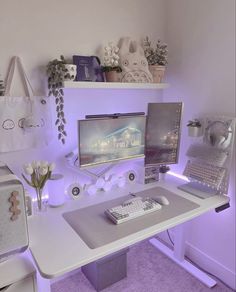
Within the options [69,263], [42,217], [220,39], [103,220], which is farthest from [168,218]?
[220,39]

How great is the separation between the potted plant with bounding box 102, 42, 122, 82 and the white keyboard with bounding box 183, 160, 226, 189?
2.64 ft

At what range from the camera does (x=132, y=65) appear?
163 centimetres

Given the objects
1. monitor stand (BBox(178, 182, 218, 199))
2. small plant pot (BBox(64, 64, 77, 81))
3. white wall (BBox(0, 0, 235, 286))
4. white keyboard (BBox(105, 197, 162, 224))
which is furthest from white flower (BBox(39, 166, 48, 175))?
monitor stand (BBox(178, 182, 218, 199))

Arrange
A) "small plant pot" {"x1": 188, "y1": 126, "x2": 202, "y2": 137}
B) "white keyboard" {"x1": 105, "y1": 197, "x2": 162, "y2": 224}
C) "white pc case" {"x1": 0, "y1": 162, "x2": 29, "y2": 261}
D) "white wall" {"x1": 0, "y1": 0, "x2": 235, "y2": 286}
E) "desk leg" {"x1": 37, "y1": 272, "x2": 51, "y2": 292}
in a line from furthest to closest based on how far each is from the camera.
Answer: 1. "small plant pot" {"x1": 188, "y1": 126, "x2": 202, "y2": 137}
2. "white wall" {"x1": 0, "y1": 0, "x2": 235, "y2": 286}
3. "white keyboard" {"x1": 105, "y1": 197, "x2": 162, "y2": 224}
4. "desk leg" {"x1": 37, "y1": 272, "x2": 51, "y2": 292}
5. "white pc case" {"x1": 0, "y1": 162, "x2": 29, "y2": 261}

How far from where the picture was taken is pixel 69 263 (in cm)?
97

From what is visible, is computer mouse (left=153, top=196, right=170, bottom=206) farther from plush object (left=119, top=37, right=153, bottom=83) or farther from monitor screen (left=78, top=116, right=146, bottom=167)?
plush object (left=119, top=37, right=153, bottom=83)

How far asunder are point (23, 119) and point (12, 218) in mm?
628

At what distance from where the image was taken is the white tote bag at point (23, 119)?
4.42 ft

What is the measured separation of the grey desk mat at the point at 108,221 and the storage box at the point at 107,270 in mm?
487

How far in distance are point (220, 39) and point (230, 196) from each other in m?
1.04

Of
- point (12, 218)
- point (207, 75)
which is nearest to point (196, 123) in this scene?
point (207, 75)

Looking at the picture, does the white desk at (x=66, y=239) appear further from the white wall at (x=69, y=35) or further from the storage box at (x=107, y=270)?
the storage box at (x=107, y=270)

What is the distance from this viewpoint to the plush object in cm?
161

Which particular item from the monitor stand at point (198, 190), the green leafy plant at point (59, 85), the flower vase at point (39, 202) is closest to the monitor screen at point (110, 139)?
the green leafy plant at point (59, 85)
